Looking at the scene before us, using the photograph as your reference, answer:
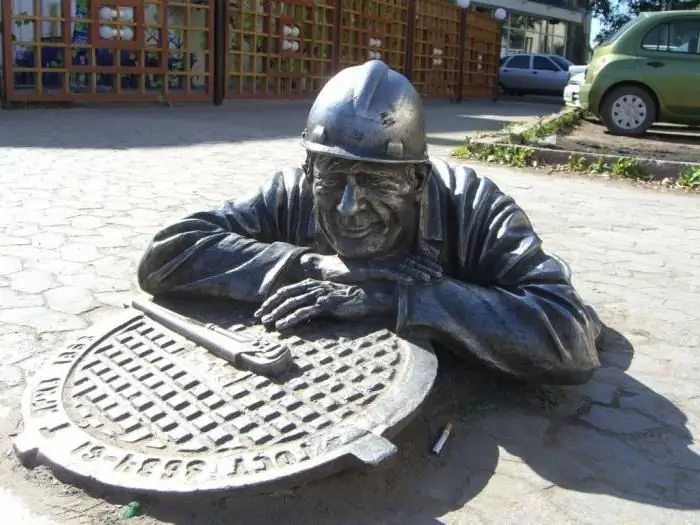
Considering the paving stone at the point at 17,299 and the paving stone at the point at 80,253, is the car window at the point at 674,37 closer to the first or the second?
the paving stone at the point at 80,253

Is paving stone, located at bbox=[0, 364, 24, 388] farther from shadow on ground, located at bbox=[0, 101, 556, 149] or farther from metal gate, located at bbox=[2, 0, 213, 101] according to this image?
metal gate, located at bbox=[2, 0, 213, 101]

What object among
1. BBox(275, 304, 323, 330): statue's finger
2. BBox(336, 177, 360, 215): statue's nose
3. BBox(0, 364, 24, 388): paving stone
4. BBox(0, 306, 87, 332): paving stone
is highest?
BBox(336, 177, 360, 215): statue's nose

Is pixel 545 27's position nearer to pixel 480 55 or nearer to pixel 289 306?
pixel 480 55

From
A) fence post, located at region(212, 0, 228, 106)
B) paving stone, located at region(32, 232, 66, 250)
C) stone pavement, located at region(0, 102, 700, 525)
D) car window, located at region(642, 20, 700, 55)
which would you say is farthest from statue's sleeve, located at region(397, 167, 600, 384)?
fence post, located at region(212, 0, 228, 106)

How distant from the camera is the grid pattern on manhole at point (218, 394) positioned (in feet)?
7.11

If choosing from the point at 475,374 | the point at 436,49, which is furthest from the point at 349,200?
the point at 436,49

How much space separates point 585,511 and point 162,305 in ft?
5.29

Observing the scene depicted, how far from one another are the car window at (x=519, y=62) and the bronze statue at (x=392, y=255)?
966 inches

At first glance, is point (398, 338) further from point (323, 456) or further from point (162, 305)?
point (162, 305)

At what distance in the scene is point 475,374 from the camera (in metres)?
2.92

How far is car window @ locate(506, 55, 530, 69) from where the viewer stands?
26.2 meters

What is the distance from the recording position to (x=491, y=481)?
2.30 meters

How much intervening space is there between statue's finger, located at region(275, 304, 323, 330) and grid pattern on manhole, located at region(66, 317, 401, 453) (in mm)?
48

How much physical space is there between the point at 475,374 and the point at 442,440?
1.68ft
